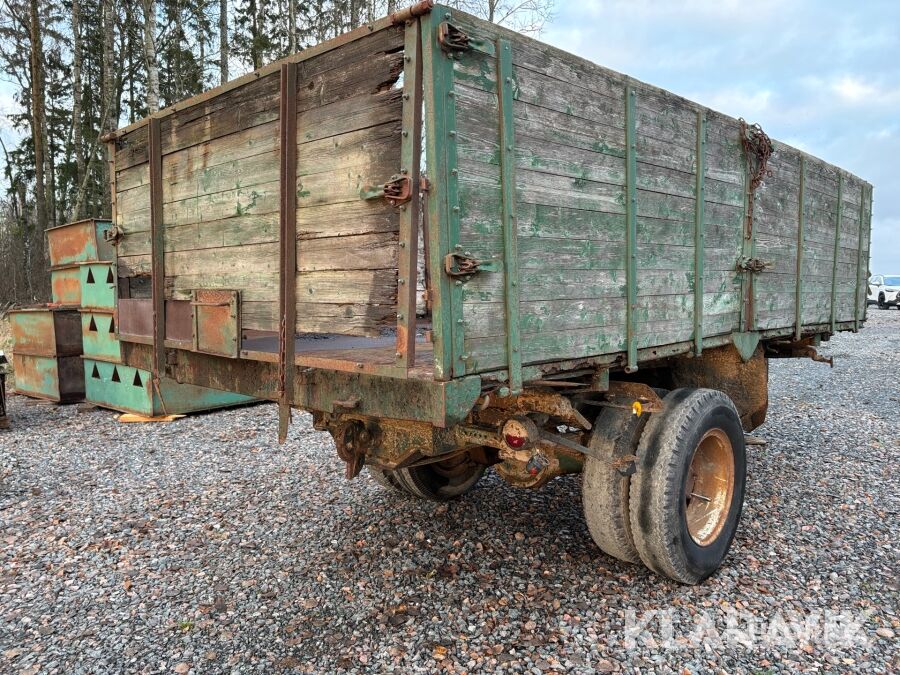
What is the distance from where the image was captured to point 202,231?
319 centimetres

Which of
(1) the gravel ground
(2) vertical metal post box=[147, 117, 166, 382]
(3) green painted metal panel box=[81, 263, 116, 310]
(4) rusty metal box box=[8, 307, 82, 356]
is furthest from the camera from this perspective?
(4) rusty metal box box=[8, 307, 82, 356]

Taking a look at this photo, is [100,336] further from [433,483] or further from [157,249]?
[433,483]

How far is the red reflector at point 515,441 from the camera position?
257 centimetres

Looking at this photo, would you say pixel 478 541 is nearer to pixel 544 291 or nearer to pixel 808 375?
pixel 544 291

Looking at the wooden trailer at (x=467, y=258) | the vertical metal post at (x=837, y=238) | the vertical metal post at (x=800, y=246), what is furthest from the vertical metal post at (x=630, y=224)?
the vertical metal post at (x=837, y=238)

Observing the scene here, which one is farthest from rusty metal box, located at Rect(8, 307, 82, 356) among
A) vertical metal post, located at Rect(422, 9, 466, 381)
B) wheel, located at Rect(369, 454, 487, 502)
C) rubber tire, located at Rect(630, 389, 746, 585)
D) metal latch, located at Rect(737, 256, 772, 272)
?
metal latch, located at Rect(737, 256, 772, 272)

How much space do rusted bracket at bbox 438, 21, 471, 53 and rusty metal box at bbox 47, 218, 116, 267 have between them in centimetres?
685

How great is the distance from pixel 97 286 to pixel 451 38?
726 cm

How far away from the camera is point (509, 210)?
2.32 metres

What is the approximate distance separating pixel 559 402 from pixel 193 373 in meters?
2.01

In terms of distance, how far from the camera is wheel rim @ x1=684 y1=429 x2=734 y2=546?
11.3 ft

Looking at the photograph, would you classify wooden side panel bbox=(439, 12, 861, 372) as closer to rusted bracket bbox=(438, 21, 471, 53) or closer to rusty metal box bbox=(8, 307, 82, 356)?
rusted bracket bbox=(438, 21, 471, 53)

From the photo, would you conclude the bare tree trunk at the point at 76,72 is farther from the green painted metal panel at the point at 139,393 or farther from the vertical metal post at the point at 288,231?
the vertical metal post at the point at 288,231

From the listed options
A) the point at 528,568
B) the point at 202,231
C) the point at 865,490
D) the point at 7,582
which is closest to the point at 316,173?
the point at 202,231
